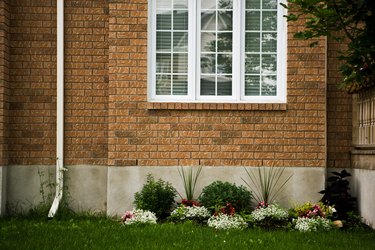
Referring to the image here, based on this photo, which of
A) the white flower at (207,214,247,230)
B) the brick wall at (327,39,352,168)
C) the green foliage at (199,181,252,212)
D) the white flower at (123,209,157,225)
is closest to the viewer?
the white flower at (207,214,247,230)

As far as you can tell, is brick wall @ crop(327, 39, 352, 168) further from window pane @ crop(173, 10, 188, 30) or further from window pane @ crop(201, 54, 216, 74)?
window pane @ crop(173, 10, 188, 30)

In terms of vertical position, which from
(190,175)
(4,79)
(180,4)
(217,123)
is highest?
(180,4)

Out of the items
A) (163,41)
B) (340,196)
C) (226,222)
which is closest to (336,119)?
(340,196)

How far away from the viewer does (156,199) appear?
9984mm

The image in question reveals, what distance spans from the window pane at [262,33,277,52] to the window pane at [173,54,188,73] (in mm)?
1261

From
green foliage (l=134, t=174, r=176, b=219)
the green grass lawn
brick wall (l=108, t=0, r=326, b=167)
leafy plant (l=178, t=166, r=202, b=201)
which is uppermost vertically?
brick wall (l=108, t=0, r=326, b=167)

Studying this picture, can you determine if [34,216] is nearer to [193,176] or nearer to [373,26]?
[193,176]

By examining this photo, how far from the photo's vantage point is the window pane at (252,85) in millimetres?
10633

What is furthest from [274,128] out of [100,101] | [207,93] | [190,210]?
[100,101]

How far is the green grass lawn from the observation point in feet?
25.8

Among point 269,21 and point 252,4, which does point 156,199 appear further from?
point 252,4

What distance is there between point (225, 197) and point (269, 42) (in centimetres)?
262

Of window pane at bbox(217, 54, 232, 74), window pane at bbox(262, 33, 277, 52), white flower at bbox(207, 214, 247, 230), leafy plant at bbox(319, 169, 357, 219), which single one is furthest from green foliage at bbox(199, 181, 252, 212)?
window pane at bbox(262, 33, 277, 52)

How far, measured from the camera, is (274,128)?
10.5 meters
